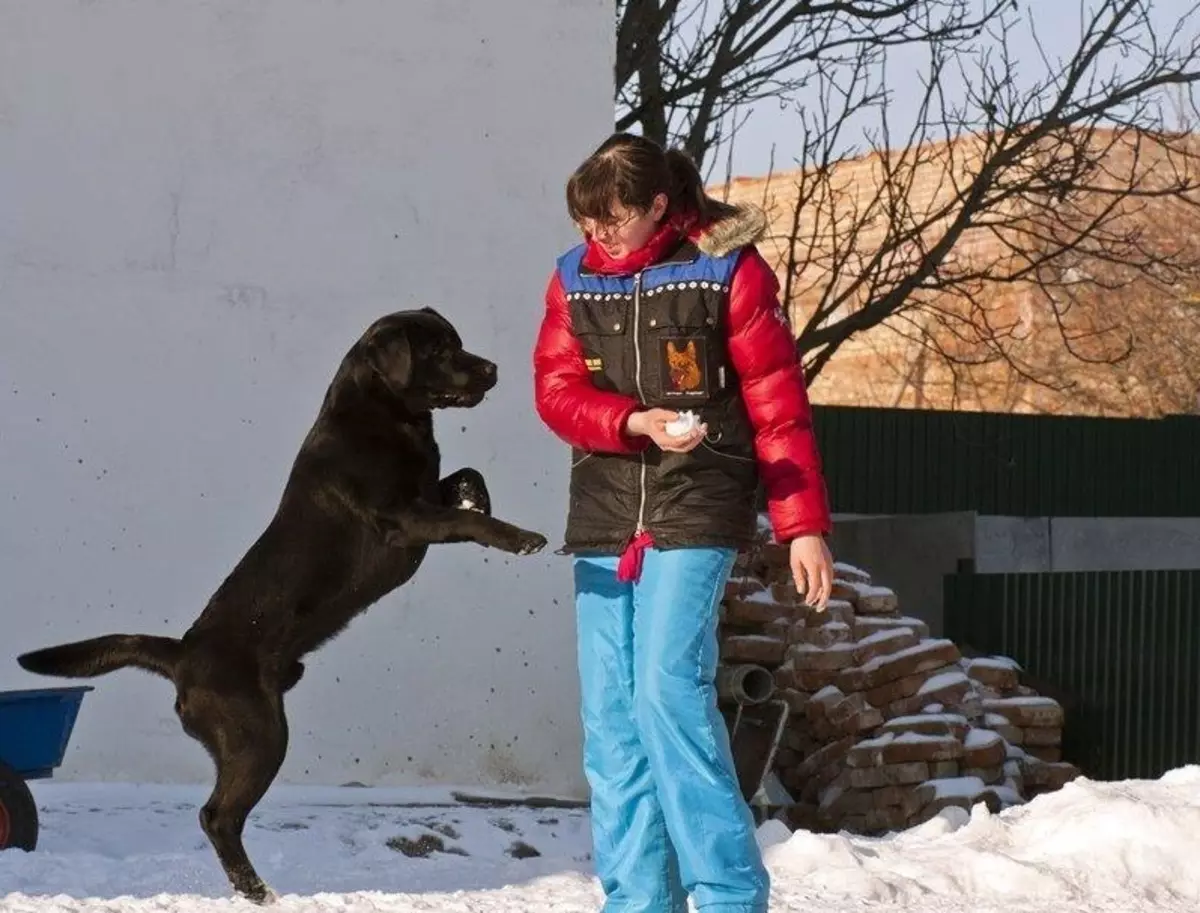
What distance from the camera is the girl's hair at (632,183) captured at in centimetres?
386

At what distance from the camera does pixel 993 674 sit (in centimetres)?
1005

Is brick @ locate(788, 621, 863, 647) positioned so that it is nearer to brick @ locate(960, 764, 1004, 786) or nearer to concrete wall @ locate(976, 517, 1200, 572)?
brick @ locate(960, 764, 1004, 786)

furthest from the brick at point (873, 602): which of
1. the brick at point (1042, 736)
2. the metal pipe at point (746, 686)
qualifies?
the metal pipe at point (746, 686)

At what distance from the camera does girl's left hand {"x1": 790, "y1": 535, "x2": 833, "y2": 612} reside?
3910 mm

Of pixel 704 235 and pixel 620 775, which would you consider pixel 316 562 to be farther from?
pixel 704 235

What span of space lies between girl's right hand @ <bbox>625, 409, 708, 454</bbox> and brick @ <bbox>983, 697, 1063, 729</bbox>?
6.30 metres

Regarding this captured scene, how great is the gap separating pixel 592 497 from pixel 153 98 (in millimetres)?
4141

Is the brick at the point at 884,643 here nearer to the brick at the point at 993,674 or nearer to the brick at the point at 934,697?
the brick at the point at 934,697

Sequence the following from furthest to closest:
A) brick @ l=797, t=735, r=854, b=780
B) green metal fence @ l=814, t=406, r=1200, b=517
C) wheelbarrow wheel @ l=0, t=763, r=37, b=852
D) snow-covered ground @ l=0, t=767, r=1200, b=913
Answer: green metal fence @ l=814, t=406, r=1200, b=517, brick @ l=797, t=735, r=854, b=780, wheelbarrow wheel @ l=0, t=763, r=37, b=852, snow-covered ground @ l=0, t=767, r=1200, b=913

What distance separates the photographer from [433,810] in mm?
7234

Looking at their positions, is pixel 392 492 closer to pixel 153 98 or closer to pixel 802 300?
pixel 153 98

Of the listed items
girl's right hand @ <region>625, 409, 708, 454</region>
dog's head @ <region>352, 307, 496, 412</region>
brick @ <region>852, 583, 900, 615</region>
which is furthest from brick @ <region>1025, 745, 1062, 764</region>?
girl's right hand @ <region>625, 409, 708, 454</region>

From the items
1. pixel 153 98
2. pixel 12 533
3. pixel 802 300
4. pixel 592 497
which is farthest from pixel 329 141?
pixel 802 300

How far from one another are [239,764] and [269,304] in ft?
10.3
